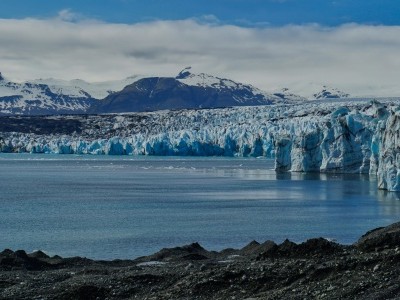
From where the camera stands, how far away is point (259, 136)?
3893 inches

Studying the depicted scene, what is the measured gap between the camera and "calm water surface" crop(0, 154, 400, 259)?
25.7 m

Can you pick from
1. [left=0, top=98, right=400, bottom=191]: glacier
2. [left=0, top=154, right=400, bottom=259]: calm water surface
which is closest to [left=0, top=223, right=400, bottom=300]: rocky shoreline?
[left=0, top=154, right=400, bottom=259]: calm water surface

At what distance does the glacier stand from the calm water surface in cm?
286

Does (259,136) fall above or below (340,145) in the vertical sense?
above

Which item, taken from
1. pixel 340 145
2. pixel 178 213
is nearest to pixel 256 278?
pixel 178 213

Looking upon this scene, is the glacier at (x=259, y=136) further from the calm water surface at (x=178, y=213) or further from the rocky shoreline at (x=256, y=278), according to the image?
the rocky shoreline at (x=256, y=278)

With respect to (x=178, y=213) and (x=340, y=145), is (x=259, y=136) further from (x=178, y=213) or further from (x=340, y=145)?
(x=178, y=213)

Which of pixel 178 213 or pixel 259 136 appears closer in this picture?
pixel 178 213

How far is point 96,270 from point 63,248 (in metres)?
8.54

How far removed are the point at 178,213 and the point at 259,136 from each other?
6473 cm

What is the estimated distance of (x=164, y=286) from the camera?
13.4 metres

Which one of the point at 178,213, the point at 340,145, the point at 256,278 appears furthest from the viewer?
the point at 340,145

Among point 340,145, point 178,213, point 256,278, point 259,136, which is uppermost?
point 259,136

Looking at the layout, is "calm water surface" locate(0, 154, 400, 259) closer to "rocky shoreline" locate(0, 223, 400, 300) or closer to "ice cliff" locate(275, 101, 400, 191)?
"ice cliff" locate(275, 101, 400, 191)
